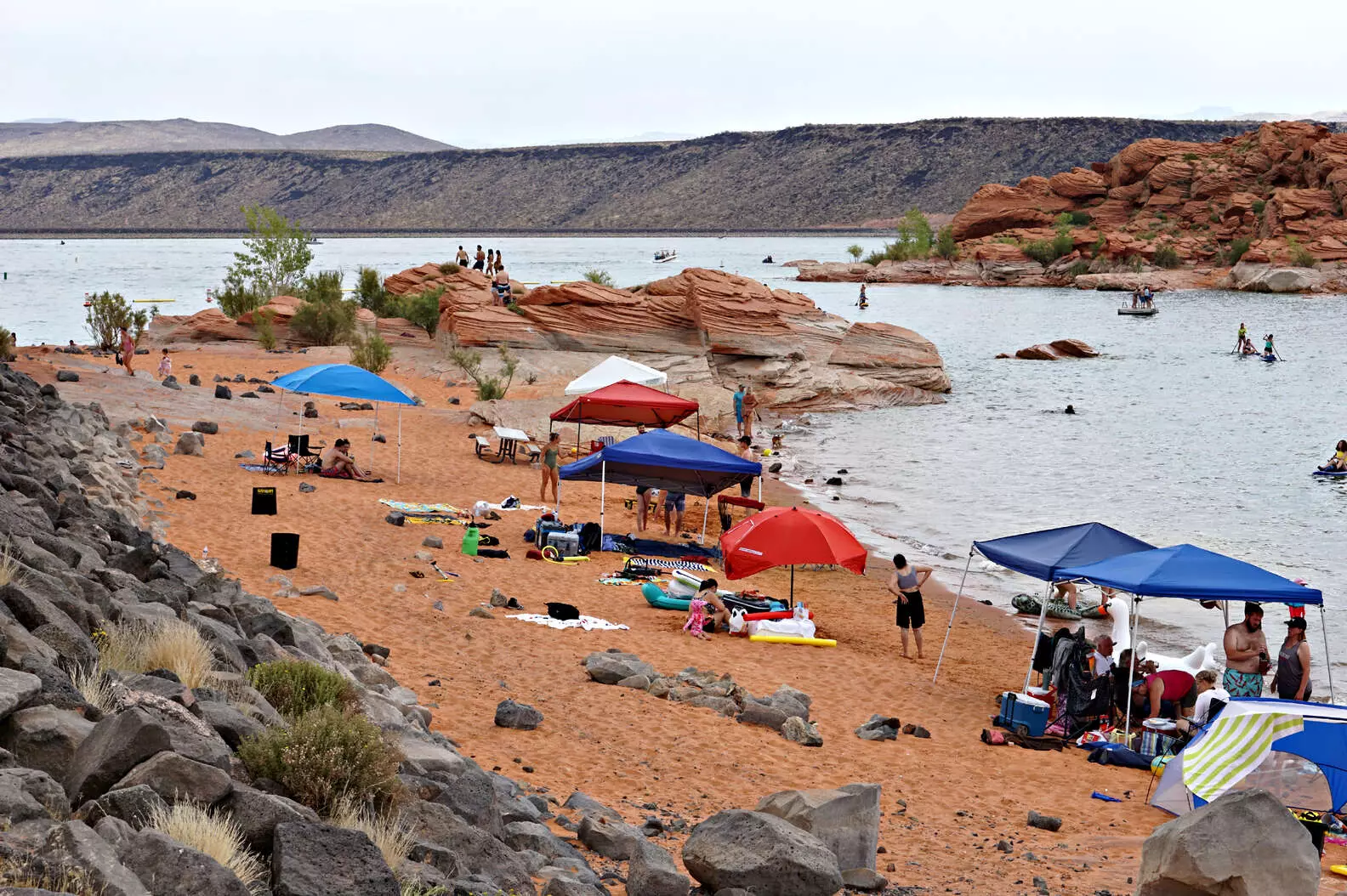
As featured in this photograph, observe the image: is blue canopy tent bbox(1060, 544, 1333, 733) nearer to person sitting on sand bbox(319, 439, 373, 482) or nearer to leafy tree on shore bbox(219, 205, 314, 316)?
person sitting on sand bbox(319, 439, 373, 482)

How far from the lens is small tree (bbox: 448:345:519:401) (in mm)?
33531

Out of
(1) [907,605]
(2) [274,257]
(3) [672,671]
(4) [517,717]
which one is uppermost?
(2) [274,257]

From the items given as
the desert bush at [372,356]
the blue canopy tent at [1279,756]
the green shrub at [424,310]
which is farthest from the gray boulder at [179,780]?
the green shrub at [424,310]

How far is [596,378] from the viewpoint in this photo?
1106 inches

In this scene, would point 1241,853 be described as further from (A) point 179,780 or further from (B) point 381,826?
(A) point 179,780

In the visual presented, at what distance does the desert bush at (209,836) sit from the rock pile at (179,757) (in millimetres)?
38

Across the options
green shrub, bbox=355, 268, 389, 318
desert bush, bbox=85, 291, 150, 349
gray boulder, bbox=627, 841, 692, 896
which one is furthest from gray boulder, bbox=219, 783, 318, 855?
green shrub, bbox=355, 268, 389, 318

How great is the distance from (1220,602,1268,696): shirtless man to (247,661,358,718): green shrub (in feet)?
28.8

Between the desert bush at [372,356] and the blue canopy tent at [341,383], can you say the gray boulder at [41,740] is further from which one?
the desert bush at [372,356]

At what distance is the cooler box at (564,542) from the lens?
1830 cm

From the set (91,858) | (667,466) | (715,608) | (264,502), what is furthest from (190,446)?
(91,858)

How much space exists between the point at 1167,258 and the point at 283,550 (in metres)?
105

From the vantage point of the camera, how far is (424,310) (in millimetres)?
43500

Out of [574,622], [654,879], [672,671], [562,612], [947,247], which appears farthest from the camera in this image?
[947,247]
